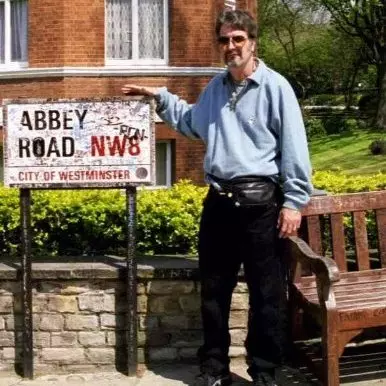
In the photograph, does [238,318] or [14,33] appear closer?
[238,318]

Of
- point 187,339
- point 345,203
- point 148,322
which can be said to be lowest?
point 187,339

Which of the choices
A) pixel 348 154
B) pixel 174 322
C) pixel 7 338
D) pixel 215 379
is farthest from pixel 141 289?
pixel 348 154

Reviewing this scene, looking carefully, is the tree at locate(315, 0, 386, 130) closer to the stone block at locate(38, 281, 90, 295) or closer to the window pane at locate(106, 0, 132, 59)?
the window pane at locate(106, 0, 132, 59)

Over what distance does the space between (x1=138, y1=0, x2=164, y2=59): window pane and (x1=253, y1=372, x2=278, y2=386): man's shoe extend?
9.60 meters

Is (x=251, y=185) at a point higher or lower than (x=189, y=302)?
higher

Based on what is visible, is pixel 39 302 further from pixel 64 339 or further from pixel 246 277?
pixel 246 277

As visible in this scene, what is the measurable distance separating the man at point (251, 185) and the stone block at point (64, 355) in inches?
38.5

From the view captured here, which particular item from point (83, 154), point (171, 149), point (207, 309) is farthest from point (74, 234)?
point (171, 149)

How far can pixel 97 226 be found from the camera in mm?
6707

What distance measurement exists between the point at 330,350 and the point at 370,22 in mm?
29084

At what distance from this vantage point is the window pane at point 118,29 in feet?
45.9

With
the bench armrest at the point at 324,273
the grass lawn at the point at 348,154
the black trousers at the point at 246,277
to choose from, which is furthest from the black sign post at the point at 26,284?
the grass lawn at the point at 348,154

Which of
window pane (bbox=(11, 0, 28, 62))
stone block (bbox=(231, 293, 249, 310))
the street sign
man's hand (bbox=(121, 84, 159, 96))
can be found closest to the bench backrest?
stone block (bbox=(231, 293, 249, 310))

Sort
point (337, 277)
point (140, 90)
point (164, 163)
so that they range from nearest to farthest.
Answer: point (337, 277)
point (140, 90)
point (164, 163)
